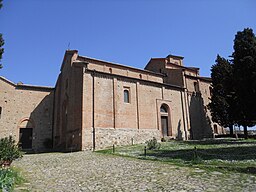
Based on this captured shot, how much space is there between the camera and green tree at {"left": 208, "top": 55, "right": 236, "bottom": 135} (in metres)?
28.5

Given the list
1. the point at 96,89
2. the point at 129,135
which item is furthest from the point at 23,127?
the point at 129,135

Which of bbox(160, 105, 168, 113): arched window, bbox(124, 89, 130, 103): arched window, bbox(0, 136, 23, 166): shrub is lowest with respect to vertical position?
bbox(0, 136, 23, 166): shrub

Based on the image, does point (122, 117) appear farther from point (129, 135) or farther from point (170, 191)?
point (170, 191)

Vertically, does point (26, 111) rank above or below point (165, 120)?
above

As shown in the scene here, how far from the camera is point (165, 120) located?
1163 inches

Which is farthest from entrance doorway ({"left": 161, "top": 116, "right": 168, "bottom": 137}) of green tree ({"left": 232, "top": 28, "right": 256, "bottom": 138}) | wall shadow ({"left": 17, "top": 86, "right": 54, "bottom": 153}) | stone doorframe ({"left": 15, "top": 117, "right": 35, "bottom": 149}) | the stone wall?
stone doorframe ({"left": 15, "top": 117, "right": 35, "bottom": 149})

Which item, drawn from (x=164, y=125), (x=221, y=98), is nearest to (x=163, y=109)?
(x=164, y=125)

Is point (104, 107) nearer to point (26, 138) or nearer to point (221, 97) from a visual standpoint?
point (26, 138)

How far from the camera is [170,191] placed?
6012mm

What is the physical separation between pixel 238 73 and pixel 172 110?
1168cm

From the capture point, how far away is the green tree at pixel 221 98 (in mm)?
28516

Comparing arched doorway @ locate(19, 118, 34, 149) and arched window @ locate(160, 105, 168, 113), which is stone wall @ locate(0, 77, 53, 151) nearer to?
arched doorway @ locate(19, 118, 34, 149)

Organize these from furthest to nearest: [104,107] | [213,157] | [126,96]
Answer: [126,96] → [104,107] → [213,157]

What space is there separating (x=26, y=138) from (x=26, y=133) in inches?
25.7
